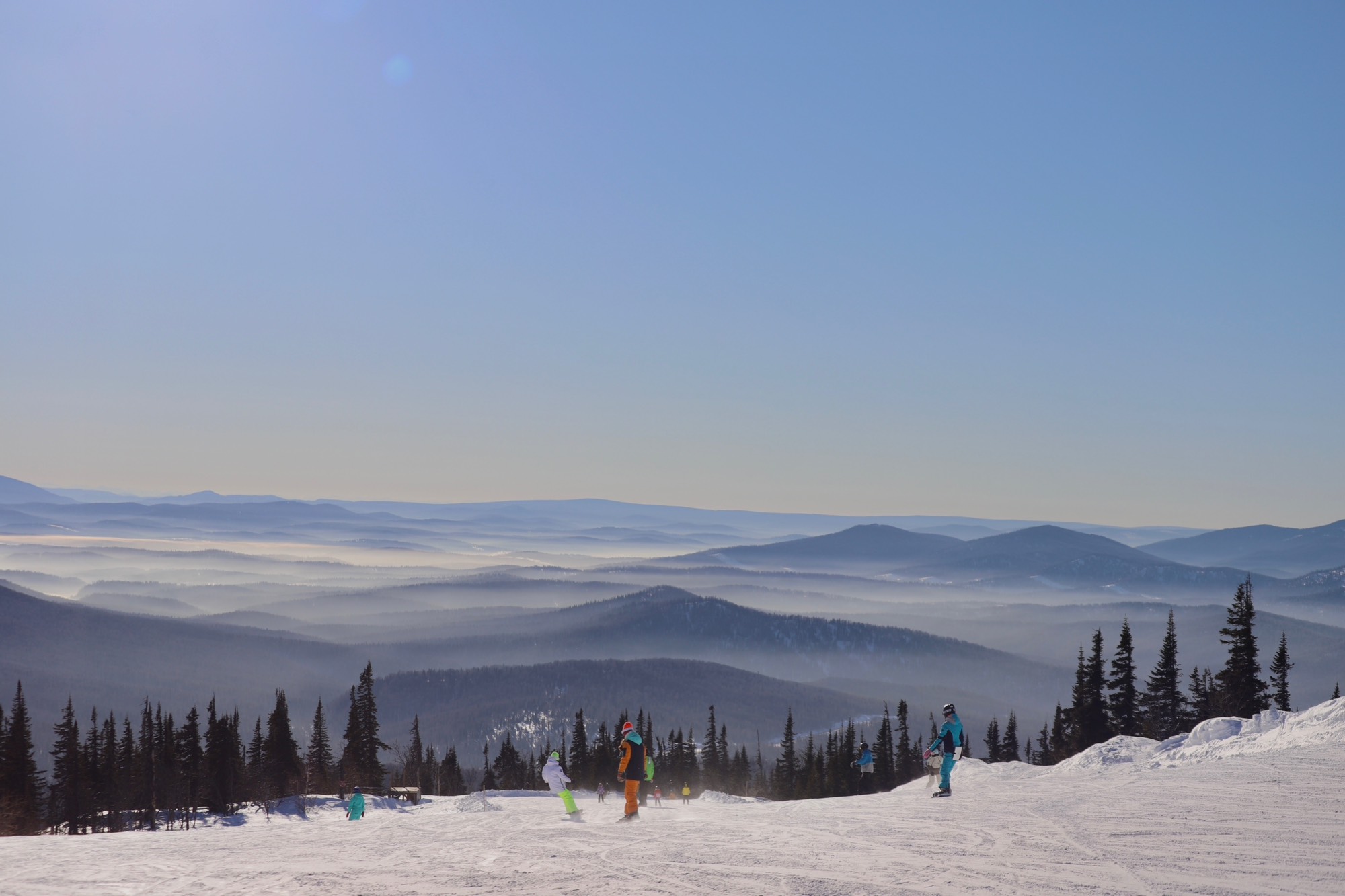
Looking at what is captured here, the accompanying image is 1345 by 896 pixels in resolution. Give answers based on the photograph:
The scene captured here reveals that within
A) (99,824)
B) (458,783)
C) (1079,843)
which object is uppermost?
(1079,843)

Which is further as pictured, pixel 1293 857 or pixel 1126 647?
pixel 1126 647

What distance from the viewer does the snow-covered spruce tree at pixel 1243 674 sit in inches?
2267

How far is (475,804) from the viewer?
34.9 m

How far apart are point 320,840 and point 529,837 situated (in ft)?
13.2

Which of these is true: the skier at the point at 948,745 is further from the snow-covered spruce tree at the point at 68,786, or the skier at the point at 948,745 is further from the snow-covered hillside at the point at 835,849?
the snow-covered spruce tree at the point at 68,786

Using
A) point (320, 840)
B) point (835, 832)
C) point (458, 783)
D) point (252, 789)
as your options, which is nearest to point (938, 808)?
point (835, 832)

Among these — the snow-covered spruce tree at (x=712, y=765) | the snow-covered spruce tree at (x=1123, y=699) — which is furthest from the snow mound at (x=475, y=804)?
the snow-covered spruce tree at (x=712, y=765)

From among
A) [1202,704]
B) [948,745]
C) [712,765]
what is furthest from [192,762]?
[1202,704]

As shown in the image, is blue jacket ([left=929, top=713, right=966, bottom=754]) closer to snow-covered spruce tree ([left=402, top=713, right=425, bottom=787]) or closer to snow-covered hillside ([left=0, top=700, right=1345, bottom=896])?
snow-covered hillside ([left=0, top=700, right=1345, bottom=896])

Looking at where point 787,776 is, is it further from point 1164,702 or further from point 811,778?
point 1164,702

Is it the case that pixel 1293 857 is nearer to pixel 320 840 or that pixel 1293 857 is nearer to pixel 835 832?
pixel 835 832

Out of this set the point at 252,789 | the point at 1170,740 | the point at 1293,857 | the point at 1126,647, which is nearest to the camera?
the point at 1293,857

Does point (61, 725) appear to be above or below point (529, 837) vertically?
below

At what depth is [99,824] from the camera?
233ft
